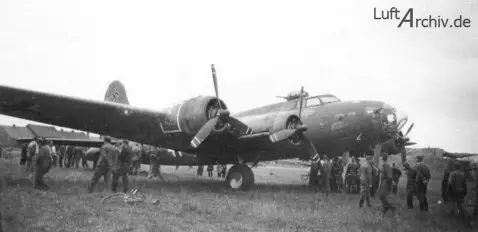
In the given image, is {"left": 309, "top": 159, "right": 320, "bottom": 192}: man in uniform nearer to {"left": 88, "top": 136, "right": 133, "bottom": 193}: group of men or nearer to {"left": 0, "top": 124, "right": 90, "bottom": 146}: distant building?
{"left": 88, "top": 136, "right": 133, "bottom": 193}: group of men

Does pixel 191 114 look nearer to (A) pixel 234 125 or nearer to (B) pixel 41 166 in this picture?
(A) pixel 234 125

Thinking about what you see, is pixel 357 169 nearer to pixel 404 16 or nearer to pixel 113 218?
pixel 404 16

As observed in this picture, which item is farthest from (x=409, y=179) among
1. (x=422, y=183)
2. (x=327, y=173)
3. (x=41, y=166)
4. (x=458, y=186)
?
(x=41, y=166)

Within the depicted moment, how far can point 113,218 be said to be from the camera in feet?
21.1

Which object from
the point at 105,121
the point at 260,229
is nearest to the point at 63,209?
the point at 260,229

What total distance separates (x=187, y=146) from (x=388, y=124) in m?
7.07

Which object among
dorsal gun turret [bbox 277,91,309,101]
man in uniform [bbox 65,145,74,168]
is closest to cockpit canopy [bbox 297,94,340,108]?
dorsal gun turret [bbox 277,91,309,101]

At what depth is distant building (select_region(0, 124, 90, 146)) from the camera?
43.2m

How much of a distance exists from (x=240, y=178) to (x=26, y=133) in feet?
146

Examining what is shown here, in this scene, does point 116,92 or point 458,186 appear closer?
point 458,186

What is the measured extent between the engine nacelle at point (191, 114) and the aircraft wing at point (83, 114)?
0.39 m

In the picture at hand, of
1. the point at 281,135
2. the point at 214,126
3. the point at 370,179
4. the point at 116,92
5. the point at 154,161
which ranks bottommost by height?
the point at 154,161

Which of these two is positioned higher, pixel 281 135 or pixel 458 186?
pixel 281 135

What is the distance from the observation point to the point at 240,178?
1290cm
